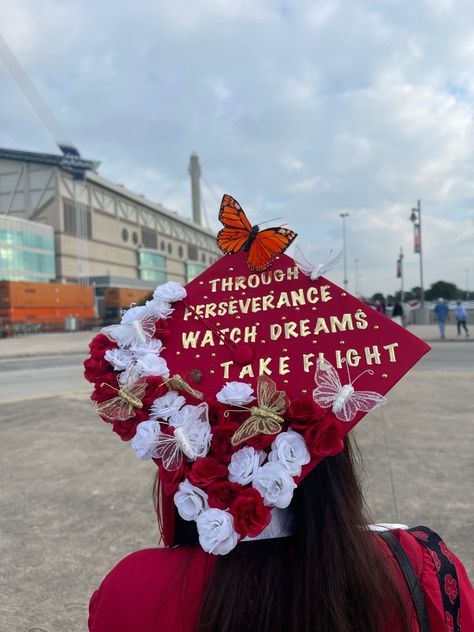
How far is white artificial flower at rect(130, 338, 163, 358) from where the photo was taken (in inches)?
45.8

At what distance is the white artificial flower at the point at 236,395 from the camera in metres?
1.02

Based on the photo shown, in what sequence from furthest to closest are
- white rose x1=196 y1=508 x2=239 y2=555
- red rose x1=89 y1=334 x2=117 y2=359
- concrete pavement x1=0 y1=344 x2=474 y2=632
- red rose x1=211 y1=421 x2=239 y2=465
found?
concrete pavement x1=0 y1=344 x2=474 y2=632, red rose x1=89 y1=334 x2=117 y2=359, red rose x1=211 y1=421 x2=239 y2=465, white rose x1=196 y1=508 x2=239 y2=555

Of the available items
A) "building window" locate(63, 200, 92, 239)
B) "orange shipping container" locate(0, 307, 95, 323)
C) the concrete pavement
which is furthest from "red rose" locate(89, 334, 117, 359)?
"building window" locate(63, 200, 92, 239)

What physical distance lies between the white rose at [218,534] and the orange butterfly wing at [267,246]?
62 cm

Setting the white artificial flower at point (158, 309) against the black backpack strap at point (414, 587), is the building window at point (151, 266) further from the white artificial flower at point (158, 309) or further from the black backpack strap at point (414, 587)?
the black backpack strap at point (414, 587)

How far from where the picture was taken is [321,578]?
901mm

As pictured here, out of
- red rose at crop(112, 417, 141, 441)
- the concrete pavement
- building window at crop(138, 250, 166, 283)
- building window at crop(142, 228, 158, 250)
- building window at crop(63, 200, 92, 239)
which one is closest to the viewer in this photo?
red rose at crop(112, 417, 141, 441)

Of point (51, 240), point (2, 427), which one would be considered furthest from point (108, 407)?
point (51, 240)

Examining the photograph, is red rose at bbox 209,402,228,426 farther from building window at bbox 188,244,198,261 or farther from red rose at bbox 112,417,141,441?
building window at bbox 188,244,198,261

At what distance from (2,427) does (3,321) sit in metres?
25.8

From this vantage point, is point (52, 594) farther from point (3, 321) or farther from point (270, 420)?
point (3, 321)

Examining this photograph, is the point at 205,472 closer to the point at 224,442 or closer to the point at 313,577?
the point at 224,442

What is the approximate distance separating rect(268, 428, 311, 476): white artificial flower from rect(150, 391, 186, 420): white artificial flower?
0.24 meters

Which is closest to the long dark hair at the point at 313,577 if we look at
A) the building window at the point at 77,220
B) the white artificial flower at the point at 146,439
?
the white artificial flower at the point at 146,439
